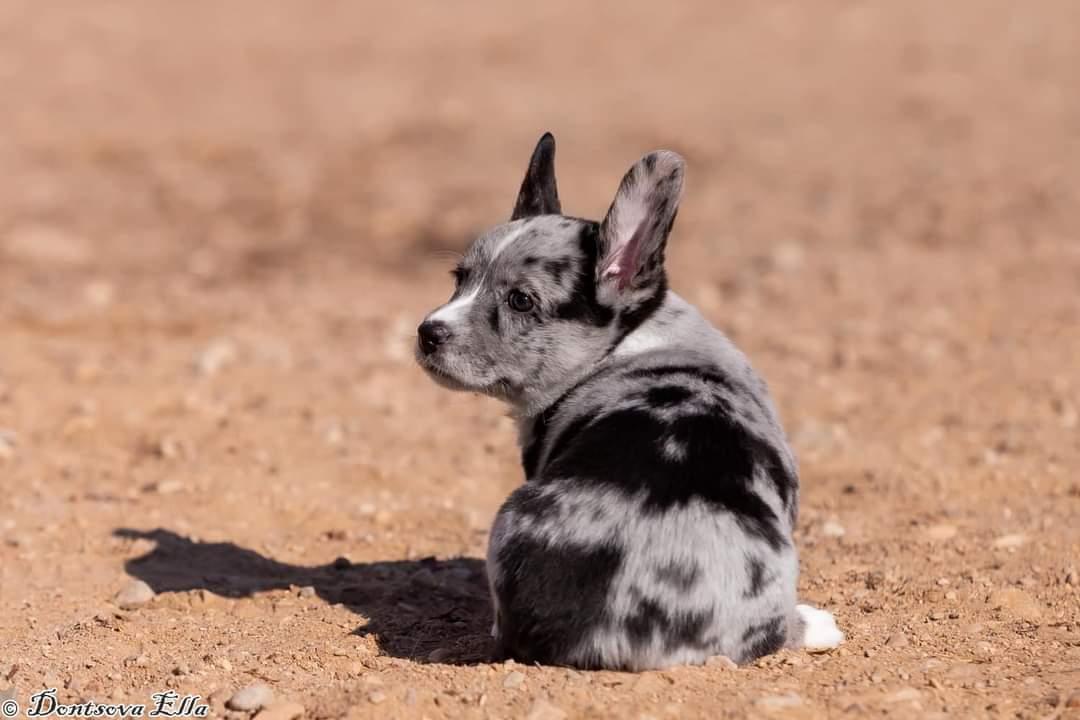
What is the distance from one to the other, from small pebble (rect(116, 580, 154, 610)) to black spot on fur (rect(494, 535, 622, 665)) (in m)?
2.18

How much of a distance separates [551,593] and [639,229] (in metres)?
1.69

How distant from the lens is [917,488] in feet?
29.3

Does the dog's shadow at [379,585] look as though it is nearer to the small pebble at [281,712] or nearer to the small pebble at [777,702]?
the small pebble at [281,712]

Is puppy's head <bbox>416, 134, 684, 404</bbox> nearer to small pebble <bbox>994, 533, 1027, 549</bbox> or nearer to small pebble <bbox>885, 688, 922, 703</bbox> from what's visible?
small pebble <bbox>885, 688, 922, 703</bbox>

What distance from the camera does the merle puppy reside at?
18.6ft

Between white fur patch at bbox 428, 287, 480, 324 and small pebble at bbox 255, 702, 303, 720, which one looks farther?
white fur patch at bbox 428, 287, 480, 324

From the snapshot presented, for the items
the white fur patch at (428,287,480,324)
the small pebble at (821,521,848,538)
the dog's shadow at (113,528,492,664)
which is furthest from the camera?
the small pebble at (821,521,848,538)

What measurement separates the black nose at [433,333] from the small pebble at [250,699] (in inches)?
65.9

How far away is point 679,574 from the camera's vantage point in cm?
560

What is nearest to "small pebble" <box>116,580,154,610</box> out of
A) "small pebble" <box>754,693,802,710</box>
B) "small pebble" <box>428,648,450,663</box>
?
"small pebble" <box>428,648,450,663</box>

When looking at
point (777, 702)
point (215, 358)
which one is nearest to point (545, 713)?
point (777, 702)

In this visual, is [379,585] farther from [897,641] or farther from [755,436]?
[897,641]

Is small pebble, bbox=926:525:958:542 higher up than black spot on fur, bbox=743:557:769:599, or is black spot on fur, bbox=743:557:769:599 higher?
black spot on fur, bbox=743:557:769:599

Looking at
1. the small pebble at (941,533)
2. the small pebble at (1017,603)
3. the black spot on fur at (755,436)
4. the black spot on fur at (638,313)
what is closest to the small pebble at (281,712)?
the black spot on fur at (755,436)
